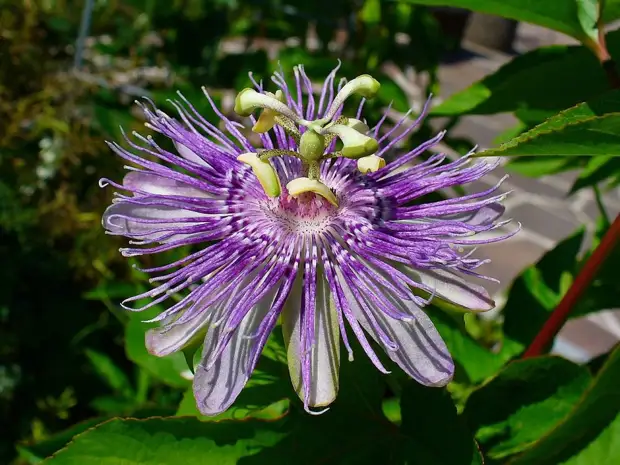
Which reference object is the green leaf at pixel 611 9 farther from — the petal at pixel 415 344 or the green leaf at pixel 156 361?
the green leaf at pixel 156 361

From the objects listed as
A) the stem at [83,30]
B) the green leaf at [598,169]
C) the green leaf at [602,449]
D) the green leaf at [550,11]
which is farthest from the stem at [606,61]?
the stem at [83,30]

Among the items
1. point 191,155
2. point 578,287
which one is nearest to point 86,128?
point 191,155

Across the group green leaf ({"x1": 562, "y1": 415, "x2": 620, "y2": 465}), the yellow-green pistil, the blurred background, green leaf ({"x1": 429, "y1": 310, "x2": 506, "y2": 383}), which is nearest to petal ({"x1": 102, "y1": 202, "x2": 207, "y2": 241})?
the yellow-green pistil

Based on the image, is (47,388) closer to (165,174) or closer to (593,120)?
(165,174)

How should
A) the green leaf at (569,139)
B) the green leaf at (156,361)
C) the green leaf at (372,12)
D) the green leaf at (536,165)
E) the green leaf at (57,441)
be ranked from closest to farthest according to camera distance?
the green leaf at (569,139) → the green leaf at (57,441) → the green leaf at (156,361) → the green leaf at (536,165) → the green leaf at (372,12)

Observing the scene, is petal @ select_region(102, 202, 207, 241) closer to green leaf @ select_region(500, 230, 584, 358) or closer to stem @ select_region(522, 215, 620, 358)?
stem @ select_region(522, 215, 620, 358)
